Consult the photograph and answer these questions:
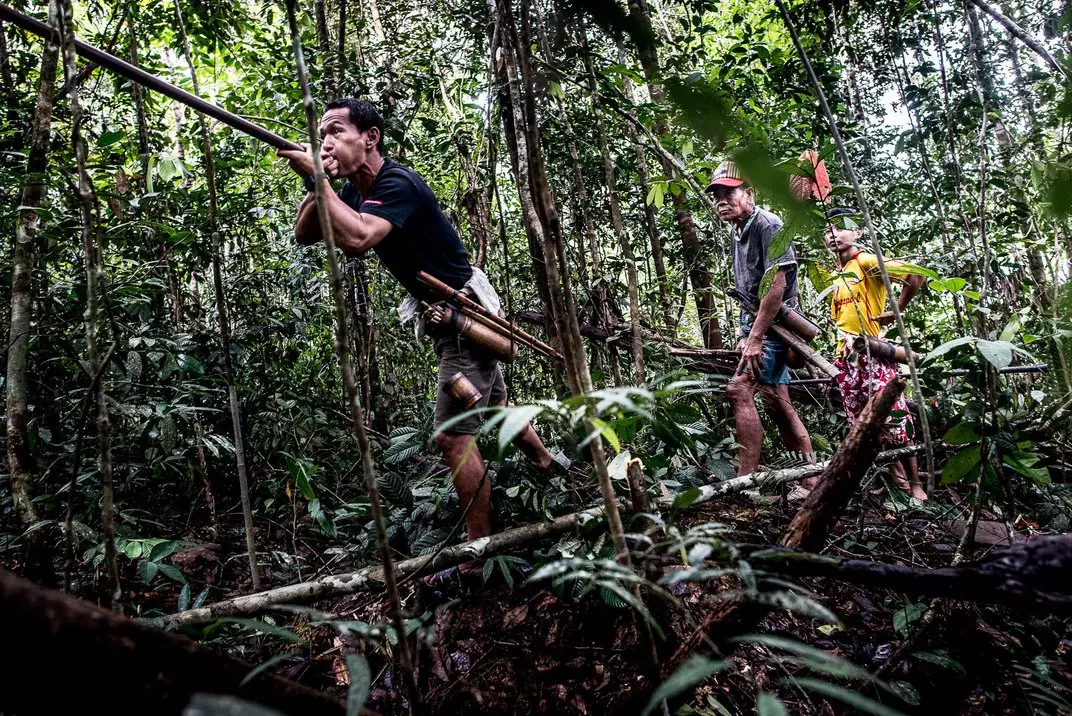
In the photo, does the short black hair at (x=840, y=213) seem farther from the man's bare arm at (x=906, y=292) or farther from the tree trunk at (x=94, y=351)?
the tree trunk at (x=94, y=351)

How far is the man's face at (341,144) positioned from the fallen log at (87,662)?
8.23 ft

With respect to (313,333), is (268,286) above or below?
above

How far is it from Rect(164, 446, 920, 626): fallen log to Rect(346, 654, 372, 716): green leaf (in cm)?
120

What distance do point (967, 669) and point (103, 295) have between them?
3.23 metres

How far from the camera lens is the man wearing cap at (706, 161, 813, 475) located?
3.52 m

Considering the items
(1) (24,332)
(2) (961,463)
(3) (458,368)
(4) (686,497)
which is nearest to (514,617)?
(3) (458,368)

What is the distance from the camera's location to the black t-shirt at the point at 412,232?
8.74 ft

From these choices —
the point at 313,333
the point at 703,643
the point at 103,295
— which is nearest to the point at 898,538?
the point at 703,643

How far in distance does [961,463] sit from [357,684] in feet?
7.17

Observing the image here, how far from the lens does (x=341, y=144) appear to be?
9.10 ft

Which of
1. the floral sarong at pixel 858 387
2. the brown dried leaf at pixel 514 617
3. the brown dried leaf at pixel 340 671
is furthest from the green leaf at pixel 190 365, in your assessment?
the floral sarong at pixel 858 387

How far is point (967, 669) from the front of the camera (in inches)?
76.8

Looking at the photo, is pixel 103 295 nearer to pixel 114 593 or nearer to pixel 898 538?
pixel 114 593

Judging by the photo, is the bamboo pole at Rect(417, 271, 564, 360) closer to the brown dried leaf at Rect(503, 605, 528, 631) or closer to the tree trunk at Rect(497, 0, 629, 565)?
the brown dried leaf at Rect(503, 605, 528, 631)
